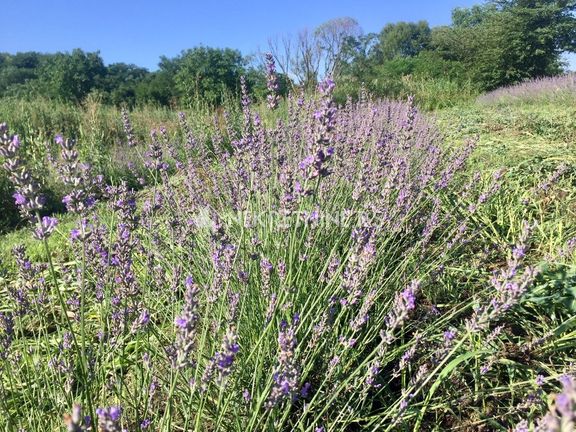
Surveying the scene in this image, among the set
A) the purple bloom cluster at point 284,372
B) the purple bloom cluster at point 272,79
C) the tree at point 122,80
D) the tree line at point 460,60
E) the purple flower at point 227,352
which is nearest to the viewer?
the purple flower at point 227,352

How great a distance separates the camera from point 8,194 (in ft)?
19.0

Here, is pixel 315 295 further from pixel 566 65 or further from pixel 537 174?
pixel 566 65

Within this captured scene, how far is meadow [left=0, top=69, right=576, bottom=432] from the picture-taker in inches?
43.9

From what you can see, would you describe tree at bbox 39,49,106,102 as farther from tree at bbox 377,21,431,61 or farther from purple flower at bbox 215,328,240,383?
purple flower at bbox 215,328,240,383

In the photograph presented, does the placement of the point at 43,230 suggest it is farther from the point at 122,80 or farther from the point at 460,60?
the point at 122,80

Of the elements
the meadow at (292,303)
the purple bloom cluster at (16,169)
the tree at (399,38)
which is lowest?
the meadow at (292,303)

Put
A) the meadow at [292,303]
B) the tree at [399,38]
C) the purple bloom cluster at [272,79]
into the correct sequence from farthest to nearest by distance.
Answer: the tree at [399,38] → the purple bloom cluster at [272,79] → the meadow at [292,303]

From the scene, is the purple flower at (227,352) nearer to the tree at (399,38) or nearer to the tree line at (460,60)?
the tree line at (460,60)

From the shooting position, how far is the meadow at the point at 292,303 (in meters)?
1.12

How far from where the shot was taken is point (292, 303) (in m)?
1.66

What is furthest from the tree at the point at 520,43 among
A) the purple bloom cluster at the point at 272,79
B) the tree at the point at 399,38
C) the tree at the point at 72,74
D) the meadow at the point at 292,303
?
the tree at the point at 399,38

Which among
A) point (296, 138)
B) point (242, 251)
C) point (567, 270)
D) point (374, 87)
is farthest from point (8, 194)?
point (374, 87)

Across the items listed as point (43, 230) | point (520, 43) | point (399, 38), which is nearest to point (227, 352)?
point (43, 230)

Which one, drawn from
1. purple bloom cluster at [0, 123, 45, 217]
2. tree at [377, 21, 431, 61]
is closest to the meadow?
purple bloom cluster at [0, 123, 45, 217]
